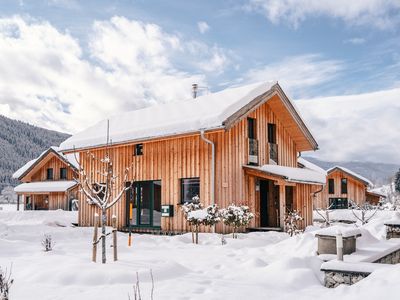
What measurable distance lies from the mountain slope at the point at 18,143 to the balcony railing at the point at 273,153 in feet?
257

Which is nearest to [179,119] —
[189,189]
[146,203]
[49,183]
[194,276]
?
[189,189]

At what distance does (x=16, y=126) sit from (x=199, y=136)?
94.6 meters

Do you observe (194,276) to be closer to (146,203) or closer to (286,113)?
(146,203)

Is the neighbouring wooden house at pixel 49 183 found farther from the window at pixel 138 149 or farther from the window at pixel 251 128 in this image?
the window at pixel 251 128

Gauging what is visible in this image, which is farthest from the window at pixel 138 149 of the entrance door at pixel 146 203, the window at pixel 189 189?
the window at pixel 189 189

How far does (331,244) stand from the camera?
8.22 m

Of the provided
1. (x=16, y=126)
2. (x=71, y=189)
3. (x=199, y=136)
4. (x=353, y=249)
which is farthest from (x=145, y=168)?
(x=16, y=126)

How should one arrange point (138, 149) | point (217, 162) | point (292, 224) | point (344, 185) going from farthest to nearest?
point (344, 185) < point (138, 149) < point (217, 162) < point (292, 224)

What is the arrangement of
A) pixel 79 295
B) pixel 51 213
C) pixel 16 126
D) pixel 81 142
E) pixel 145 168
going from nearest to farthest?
pixel 79 295
pixel 145 168
pixel 81 142
pixel 51 213
pixel 16 126

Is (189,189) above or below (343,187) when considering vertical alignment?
above

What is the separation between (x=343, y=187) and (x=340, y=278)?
37.9 meters

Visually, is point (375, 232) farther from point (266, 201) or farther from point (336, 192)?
point (336, 192)

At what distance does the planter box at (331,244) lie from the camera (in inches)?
314

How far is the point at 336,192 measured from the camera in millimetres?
42344
